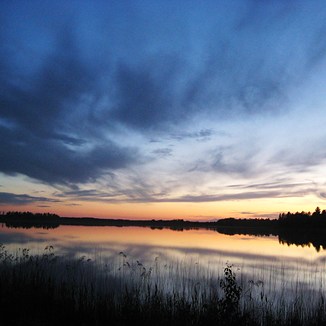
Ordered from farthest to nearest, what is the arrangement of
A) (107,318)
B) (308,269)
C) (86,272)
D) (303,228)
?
(303,228), (308,269), (86,272), (107,318)

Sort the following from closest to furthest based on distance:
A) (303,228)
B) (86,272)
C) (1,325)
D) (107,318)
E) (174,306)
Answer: (1,325) → (107,318) → (174,306) → (86,272) → (303,228)

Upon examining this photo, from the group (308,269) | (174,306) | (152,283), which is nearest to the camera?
(174,306)

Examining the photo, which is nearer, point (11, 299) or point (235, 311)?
point (235, 311)

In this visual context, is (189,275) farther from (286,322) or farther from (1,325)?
(1,325)

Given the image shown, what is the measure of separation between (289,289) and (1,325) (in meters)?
14.1

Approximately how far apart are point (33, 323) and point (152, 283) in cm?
846

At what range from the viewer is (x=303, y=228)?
12575cm

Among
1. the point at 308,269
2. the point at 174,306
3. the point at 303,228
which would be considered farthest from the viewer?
the point at 303,228

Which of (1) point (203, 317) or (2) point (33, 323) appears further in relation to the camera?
(1) point (203, 317)

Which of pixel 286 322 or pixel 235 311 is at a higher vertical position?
pixel 235 311

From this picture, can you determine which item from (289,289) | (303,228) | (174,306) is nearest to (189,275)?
(289,289)

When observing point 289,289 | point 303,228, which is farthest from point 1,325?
point 303,228

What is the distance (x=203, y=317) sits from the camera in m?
11.2

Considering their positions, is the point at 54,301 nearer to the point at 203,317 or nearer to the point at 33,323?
the point at 33,323
